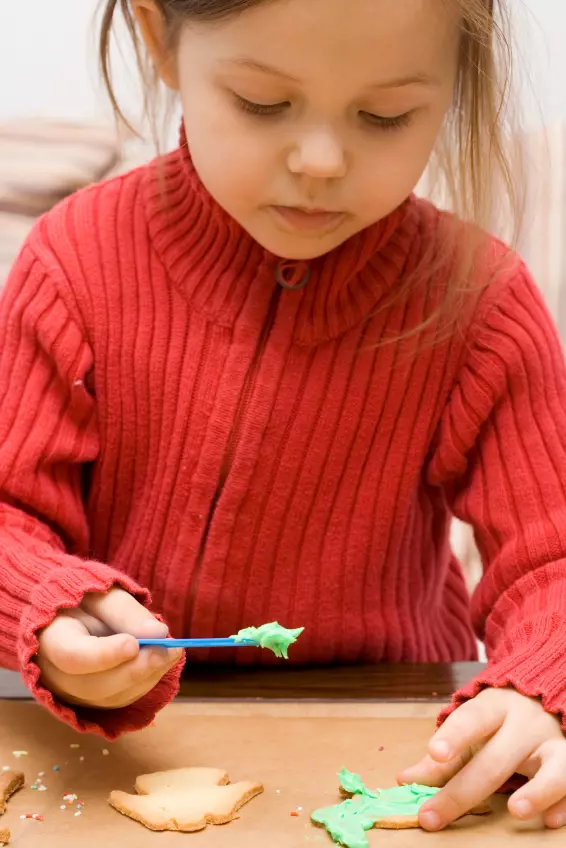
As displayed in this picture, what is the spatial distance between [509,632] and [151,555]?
290 millimetres

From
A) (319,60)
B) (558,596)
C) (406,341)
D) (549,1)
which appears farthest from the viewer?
(549,1)

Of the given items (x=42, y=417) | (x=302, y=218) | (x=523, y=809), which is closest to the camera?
(x=523, y=809)

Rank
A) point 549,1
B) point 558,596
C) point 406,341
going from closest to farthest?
1. point 558,596
2. point 406,341
3. point 549,1

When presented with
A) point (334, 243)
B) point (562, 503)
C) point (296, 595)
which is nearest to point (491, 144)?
point (334, 243)

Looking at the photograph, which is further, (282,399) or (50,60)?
(50,60)

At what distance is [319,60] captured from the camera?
68cm

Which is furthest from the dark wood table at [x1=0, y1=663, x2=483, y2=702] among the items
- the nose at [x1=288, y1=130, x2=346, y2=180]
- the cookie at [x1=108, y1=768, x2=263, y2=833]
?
the nose at [x1=288, y1=130, x2=346, y2=180]

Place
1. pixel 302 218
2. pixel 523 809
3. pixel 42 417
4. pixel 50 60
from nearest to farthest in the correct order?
pixel 523 809 → pixel 302 218 → pixel 42 417 → pixel 50 60

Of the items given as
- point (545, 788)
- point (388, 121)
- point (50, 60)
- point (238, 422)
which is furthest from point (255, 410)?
point (50, 60)

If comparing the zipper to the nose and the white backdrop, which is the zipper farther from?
the white backdrop

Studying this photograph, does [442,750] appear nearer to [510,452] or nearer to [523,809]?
[523,809]

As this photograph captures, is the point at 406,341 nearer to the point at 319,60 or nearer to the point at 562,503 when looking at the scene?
the point at 562,503

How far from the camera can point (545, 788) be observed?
671mm

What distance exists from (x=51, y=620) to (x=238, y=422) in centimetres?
25
